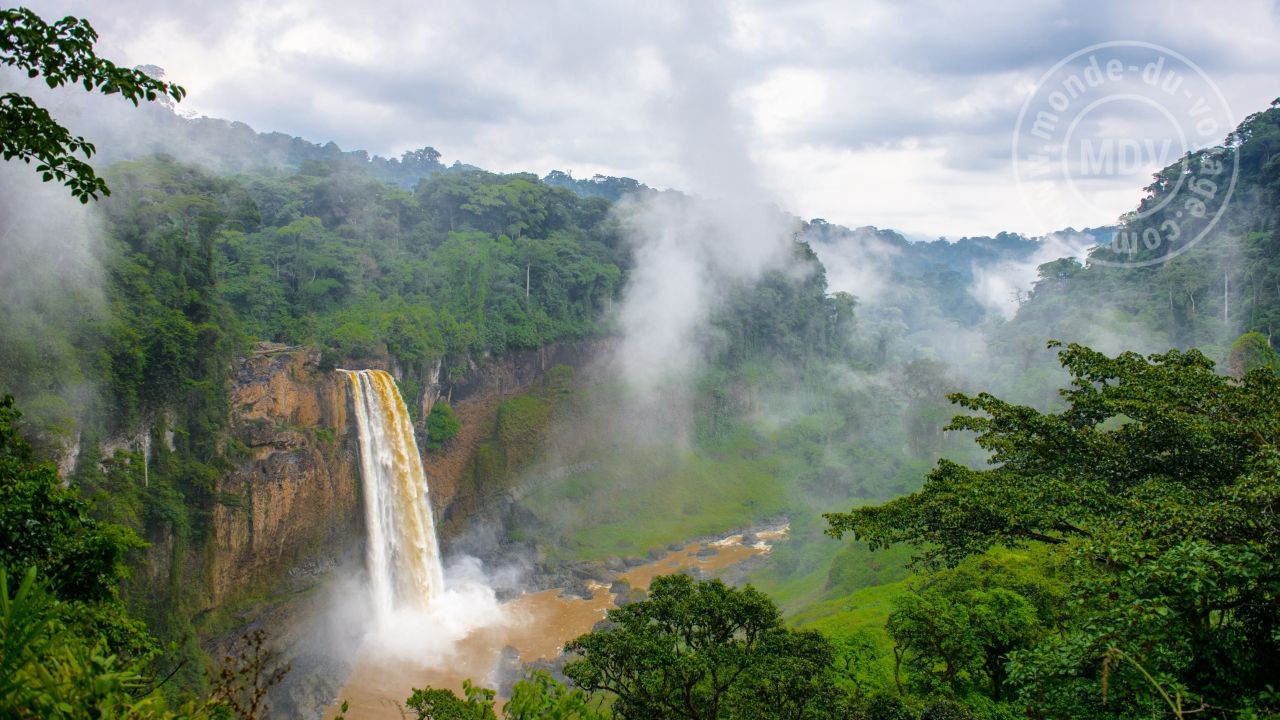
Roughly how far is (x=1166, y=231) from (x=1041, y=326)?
12.6m

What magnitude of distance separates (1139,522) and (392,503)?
96.5 feet

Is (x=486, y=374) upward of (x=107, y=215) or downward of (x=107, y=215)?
downward

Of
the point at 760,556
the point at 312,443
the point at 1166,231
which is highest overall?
the point at 1166,231

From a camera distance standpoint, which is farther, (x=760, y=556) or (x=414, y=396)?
(x=760, y=556)

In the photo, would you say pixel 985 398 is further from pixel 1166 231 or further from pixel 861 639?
pixel 1166 231

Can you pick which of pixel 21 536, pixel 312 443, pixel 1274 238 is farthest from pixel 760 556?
pixel 1274 238

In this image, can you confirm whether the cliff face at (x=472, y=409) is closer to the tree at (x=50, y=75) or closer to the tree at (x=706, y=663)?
the tree at (x=706, y=663)

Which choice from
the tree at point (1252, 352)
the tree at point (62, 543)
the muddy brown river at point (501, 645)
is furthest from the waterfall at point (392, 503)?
the tree at point (1252, 352)

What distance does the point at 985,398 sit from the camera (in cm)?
1291

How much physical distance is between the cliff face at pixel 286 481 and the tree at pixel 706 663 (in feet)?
63.7

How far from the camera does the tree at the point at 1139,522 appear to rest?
6.14 meters

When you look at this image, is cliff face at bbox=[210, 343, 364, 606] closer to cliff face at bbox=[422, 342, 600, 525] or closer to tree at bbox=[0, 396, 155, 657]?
cliff face at bbox=[422, 342, 600, 525]

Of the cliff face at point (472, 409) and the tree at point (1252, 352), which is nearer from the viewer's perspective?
the tree at point (1252, 352)

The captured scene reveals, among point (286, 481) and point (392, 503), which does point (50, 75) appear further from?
point (392, 503)
